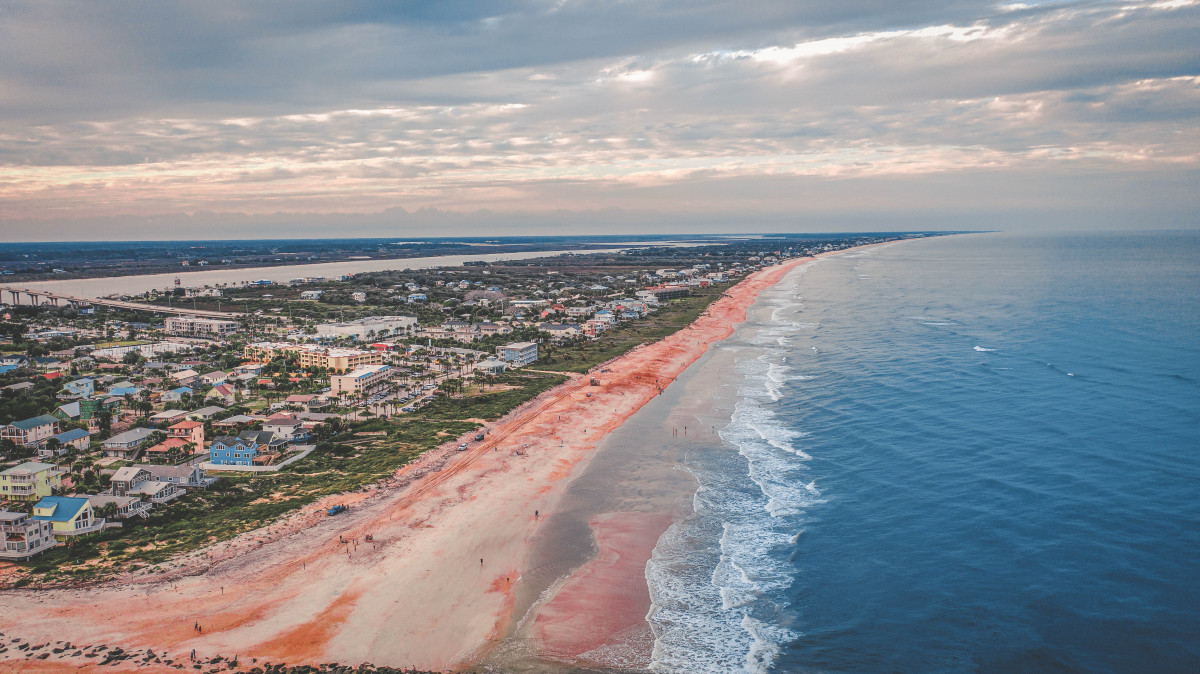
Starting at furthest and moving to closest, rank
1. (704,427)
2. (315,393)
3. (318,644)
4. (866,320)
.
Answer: (866,320) → (315,393) → (704,427) → (318,644)

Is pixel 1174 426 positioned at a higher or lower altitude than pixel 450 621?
higher

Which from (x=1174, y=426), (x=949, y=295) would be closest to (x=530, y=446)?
(x=1174, y=426)

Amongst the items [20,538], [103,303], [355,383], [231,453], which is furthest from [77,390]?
[103,303]

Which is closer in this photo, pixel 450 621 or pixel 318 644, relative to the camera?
pixel 318 644

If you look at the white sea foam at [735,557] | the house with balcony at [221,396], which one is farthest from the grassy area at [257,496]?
the white sea foam at [735,557]

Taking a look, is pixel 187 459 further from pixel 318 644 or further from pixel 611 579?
pixel 611 579

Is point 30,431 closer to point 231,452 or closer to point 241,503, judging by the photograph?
point 231,452


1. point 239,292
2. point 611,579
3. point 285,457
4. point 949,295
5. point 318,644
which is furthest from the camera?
point 239,292
